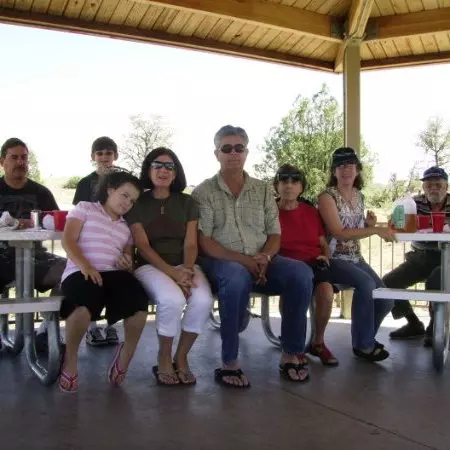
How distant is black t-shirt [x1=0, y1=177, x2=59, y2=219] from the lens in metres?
3.68

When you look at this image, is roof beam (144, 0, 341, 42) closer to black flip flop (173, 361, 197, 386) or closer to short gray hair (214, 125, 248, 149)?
short gray hair (214, 125, 248, 149)

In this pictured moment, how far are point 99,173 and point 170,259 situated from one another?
1.02 meters

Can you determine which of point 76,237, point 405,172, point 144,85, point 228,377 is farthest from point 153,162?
point 144,85

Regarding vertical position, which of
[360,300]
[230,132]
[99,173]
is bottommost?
[360,300]

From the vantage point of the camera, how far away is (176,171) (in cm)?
327

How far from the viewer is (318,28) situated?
5.21 m

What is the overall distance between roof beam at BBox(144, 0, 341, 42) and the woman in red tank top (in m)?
1.75

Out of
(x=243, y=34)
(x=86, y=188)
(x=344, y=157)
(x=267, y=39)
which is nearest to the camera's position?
(x=344, y=157)

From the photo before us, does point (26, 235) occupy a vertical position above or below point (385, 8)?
below

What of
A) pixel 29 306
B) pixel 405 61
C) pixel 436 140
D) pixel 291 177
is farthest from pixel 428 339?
pixel 436 140

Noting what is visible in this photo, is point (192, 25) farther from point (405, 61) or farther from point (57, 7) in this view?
point (405, 61)

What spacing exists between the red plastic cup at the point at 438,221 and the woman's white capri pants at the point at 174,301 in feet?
4.13

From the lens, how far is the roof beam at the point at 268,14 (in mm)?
4629

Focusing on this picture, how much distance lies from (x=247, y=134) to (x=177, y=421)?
5.42ft
